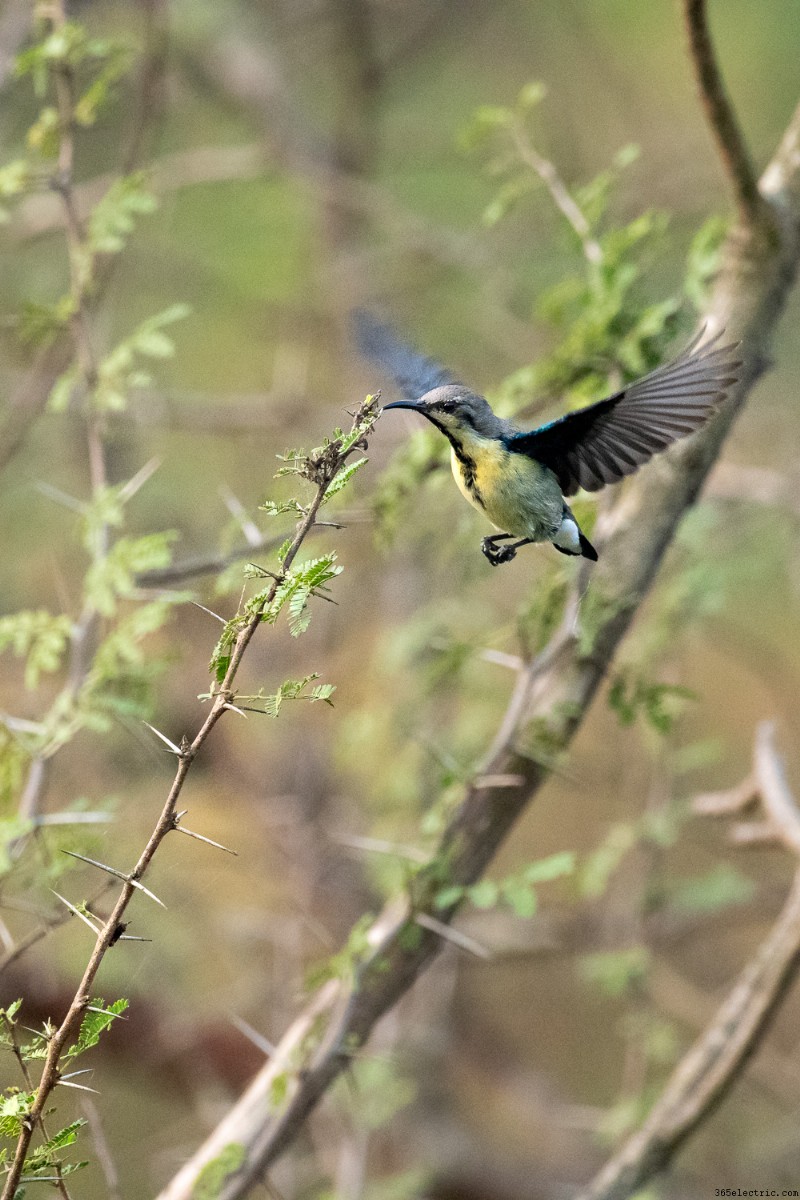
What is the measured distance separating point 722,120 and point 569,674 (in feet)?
2.92

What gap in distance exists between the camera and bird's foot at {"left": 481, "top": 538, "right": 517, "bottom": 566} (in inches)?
72.6

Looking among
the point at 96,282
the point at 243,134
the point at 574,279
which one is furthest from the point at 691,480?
the point at 243,134

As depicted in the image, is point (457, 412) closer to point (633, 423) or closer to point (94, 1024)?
point (633, 423)

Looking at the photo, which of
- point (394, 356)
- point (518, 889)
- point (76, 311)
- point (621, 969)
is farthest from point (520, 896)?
point (621, 969)

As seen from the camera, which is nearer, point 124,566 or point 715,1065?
point 124,566

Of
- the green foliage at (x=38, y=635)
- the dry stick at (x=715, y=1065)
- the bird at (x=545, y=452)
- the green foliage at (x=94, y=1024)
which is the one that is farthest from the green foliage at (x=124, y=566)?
the dry stick at (x=715, y=1065)

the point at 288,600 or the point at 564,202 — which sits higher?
the point at 564,202

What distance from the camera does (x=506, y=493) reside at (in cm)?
181

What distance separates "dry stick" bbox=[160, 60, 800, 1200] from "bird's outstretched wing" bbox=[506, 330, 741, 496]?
141 mm

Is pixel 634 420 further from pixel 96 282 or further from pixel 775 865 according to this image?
pixel 775 865

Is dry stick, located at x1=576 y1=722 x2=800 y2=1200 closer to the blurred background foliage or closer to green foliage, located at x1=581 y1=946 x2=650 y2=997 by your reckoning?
the blurred background foliage

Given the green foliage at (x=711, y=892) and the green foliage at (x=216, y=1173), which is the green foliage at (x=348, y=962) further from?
the green foliage at (x=711, y=892)

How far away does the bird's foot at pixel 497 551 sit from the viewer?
1845 millimetres

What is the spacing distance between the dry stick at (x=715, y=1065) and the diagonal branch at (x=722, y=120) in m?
1.15
